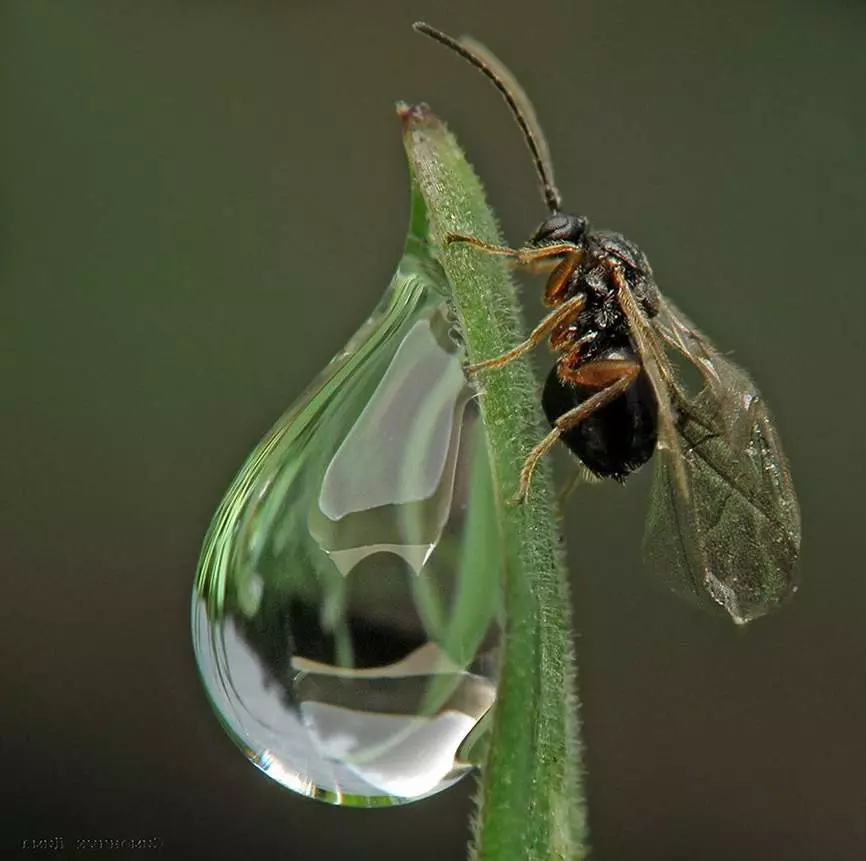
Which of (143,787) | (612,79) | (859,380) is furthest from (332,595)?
(612,79)

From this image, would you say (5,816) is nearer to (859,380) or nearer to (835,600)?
(835,600)

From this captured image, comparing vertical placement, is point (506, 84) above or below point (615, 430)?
above

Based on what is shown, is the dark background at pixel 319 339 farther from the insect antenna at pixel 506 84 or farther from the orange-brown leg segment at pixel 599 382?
the orange-brown leg segment at pixel 599 382

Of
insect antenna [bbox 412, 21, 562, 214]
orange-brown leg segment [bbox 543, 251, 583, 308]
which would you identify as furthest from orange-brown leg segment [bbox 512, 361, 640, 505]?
insect antenna [bbox 412, 21, 562, 214]

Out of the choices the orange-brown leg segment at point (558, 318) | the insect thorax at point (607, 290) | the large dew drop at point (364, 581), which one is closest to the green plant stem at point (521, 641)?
the large dew drop at point (364, 581)

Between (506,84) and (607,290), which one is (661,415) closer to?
(607,290)

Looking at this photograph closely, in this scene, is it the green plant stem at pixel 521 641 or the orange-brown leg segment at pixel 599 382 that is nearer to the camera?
the green plant stem at pixel 521 641

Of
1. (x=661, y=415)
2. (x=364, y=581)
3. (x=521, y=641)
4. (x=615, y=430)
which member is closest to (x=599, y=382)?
(x=615, y=430)
